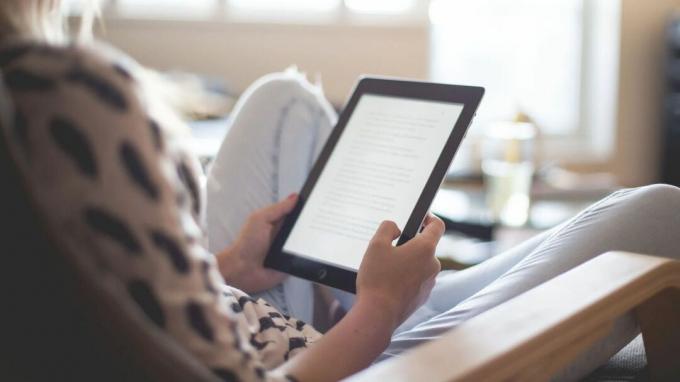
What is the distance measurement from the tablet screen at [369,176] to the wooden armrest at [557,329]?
0.93 feet

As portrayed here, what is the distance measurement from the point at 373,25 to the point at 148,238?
4.10 meters

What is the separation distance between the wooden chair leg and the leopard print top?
518 millimetres

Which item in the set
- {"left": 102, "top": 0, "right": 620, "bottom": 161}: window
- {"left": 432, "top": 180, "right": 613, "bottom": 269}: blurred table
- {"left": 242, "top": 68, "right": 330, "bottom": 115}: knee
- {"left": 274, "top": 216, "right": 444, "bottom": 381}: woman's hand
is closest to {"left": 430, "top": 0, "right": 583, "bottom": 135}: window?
{"left": 102, "top": 0, "right": 620, "bottom": 161}: window

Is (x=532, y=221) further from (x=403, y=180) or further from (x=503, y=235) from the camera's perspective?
(x=403, y=180)

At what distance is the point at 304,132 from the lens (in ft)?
5.01

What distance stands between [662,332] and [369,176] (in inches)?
16.8

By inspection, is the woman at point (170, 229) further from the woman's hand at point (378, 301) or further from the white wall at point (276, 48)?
the white wall at point (276, 48)

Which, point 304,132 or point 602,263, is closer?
point 602,263

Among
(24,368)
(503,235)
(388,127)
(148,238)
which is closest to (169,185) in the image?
(148,238)

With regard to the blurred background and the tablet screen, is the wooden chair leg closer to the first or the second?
the tablet screen

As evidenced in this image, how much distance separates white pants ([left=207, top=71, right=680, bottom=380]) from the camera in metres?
1.07

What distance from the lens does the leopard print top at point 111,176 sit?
2.22 ft

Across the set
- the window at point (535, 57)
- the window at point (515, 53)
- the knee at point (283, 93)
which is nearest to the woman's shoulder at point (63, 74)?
the knee at point (283, 93)

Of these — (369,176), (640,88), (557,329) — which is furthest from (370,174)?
(640,88)
